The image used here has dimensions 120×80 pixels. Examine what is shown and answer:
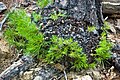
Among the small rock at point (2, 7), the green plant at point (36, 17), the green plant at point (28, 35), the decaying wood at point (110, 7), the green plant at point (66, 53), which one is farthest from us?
the small rock at point (2, 7)

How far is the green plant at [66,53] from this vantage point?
2799 millimetres

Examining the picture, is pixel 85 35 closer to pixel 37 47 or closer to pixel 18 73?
pixel 37 47

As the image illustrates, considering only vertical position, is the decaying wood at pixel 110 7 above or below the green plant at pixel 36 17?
below

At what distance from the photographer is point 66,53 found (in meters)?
2.80

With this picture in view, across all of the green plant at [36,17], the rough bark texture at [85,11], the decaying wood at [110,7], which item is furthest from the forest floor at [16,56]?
the green plant at [36,17]

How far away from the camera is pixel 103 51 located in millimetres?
2939

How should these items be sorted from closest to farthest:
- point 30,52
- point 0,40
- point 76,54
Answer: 1. point 76,54
2. point 30,52
3. point 0,40

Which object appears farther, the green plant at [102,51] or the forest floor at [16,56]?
the forest floor at [16,56]

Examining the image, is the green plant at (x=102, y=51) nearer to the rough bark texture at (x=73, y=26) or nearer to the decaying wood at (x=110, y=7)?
the rough bark texture at (x=73, y=26)

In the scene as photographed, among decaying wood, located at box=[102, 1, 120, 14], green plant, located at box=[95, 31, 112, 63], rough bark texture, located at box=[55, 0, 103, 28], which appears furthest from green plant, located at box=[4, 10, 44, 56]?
decaying wood, located at box=[102, 1, 120, 14]

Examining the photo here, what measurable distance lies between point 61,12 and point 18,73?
2.71 ft

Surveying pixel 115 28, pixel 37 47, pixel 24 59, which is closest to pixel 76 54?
pixel 37 47

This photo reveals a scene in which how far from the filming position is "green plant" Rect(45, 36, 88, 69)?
280 centimetres

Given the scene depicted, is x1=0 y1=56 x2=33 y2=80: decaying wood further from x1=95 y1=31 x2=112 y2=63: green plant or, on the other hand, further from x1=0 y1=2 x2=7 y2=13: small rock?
x1=0 y1=2 x2=7 y2=13: small rock
